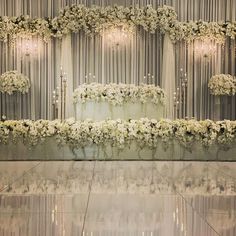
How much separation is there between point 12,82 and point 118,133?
4.70 meters

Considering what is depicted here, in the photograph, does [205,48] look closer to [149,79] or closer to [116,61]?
[149,79]

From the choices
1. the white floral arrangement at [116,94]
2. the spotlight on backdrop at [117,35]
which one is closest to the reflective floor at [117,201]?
the white floral arrangement at [116,94]

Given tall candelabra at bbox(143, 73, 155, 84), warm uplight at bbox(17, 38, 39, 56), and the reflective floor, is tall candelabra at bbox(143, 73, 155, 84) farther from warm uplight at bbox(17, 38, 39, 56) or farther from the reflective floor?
the reflective floor

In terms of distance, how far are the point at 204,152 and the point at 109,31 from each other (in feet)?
17.7

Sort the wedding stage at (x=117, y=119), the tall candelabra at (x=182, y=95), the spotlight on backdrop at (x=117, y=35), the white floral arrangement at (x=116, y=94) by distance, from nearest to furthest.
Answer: the wedding stage at (x=117, y=119)
the white floral arrangement at (x=116, y=94)
the spotlight on backdrop at (x=117, y=35)
the tall candelabra at (x=182, y=95)

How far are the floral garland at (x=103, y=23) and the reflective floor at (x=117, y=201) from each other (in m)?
6.33

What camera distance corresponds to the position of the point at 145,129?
31.6 feet

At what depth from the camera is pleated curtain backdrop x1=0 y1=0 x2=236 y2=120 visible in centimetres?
1425

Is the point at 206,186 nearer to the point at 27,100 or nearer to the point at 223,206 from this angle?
the point at 223,206

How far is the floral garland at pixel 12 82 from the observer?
13344 mm

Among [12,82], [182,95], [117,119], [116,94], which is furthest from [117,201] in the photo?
[182,95]

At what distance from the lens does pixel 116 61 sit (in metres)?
14.2

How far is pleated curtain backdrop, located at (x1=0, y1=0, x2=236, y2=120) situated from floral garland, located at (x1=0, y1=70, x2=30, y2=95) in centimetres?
66

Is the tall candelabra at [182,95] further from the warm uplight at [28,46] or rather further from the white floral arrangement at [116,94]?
the warm uplight at [28,46]
